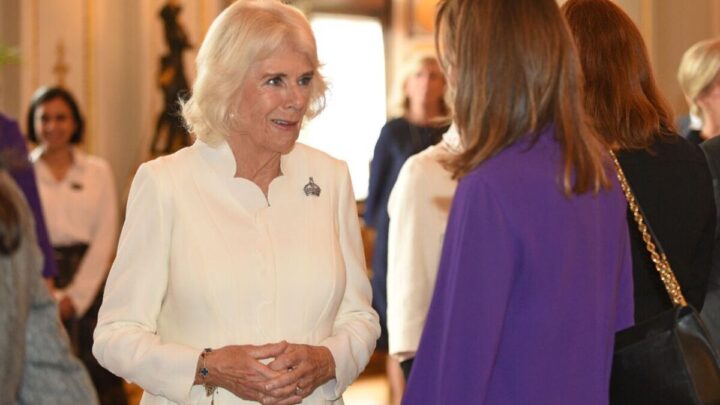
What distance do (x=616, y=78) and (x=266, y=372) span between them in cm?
116

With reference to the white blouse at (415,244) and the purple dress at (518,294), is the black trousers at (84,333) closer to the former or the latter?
the white blouse at (415,244)

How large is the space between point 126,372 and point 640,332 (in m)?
1.27

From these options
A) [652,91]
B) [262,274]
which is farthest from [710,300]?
[262,274]

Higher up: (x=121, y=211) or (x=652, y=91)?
(x=652, y=91)

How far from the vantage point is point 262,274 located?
314cm

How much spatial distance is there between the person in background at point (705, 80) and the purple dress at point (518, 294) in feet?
7.19

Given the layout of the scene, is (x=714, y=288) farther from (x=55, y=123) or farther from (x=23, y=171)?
(x=55, y=123)

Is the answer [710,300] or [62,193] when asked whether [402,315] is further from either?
[62,193]

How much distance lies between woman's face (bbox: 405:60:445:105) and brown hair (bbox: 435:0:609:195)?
4.30 metres

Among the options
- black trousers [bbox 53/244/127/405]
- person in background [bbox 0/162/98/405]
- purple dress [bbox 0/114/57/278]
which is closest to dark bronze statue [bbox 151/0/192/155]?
black trousers [bbox 53/244/127/405]

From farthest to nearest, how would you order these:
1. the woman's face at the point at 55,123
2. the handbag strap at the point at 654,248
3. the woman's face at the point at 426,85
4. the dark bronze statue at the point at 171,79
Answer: the dark bronze statue at the point at 171,79
the woman's face at the point at 55,123
the woman's face at the point at 426,85
the handbag strap at the point at 654,248

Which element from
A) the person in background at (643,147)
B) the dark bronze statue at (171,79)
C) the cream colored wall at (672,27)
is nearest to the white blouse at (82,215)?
the dark bronze statue at (171,79)

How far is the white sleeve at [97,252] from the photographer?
22.4ft

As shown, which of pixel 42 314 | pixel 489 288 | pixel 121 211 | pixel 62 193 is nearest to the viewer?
pixel 42 314
